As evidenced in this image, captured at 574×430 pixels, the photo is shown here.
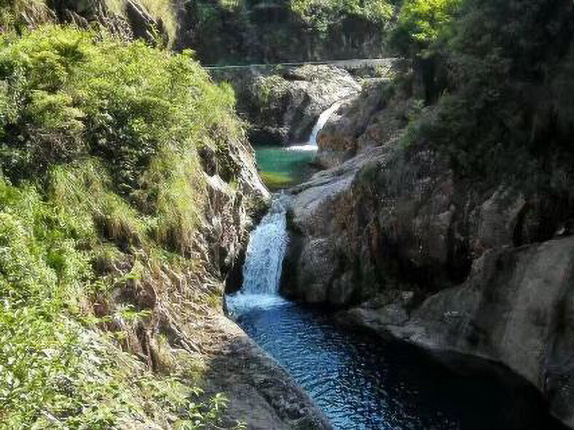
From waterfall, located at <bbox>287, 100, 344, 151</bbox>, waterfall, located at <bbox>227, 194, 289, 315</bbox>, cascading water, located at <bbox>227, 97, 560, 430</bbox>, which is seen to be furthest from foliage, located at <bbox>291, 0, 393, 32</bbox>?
cascading water, located at <bbox>227, 97, 560, 430</bbox>

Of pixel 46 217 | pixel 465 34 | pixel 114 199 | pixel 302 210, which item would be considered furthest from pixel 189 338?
pixel 465 34

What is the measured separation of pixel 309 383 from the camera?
1780cm

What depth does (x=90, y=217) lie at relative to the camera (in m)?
12.8

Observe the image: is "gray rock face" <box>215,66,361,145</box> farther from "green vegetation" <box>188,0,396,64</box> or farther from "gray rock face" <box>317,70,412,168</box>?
"gray rock face" <box>317,70,412,168</box>

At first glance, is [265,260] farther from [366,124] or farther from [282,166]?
[282,166]

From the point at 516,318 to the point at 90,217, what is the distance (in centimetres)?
1253

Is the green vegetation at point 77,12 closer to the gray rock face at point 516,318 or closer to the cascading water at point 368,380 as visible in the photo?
the cascading water at point 368,380

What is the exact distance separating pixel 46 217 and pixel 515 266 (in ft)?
44.3

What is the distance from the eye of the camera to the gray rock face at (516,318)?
54.6 feet

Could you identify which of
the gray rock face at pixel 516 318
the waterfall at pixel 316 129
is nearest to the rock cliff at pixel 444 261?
the gray rock face at pixel 516 318

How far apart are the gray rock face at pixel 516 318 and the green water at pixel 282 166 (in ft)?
57.6

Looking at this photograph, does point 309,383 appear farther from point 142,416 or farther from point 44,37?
point 44,37

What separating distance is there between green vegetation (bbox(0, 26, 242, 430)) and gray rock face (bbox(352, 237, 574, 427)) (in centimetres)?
854

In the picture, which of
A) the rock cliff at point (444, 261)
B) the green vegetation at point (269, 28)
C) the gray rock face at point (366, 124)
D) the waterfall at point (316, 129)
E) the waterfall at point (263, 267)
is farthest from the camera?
the green vegetation at point (269, 28)
